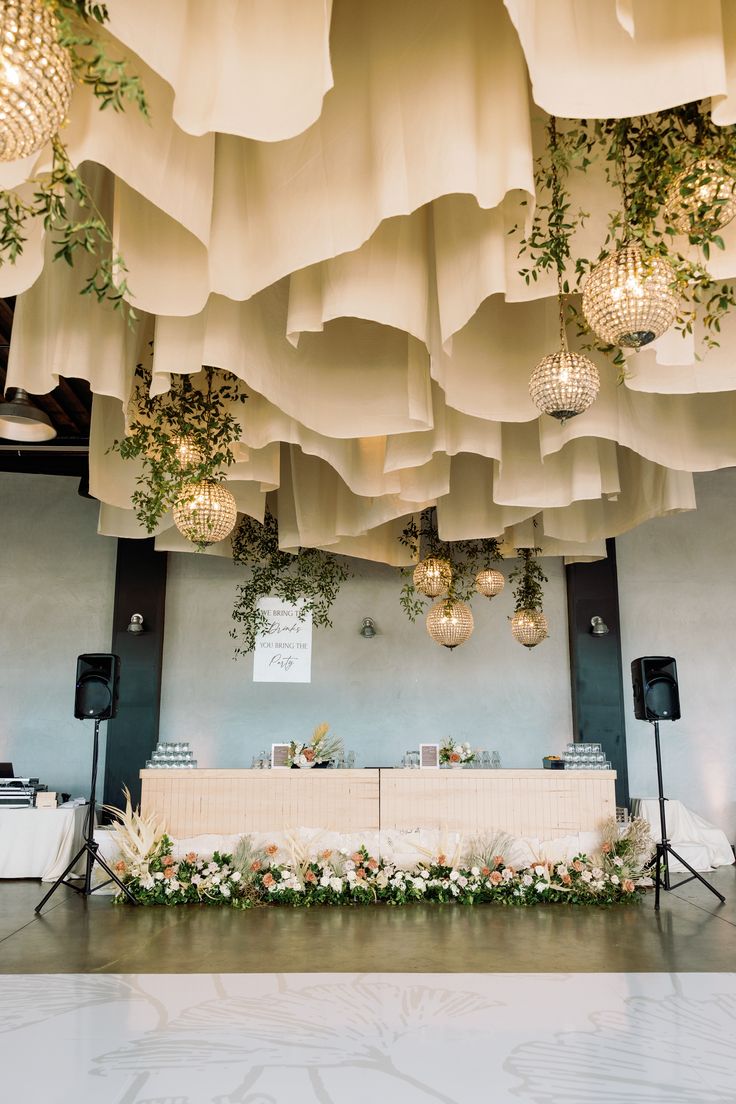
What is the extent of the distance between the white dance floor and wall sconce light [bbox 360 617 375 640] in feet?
16.7

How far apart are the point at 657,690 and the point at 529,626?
1724mm

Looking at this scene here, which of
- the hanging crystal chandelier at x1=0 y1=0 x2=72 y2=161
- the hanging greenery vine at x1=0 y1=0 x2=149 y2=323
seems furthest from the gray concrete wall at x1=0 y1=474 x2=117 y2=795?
the hanging crystal chandelier at x1=0 y1=0 x2=72 y2=161

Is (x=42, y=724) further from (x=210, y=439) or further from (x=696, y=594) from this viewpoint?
(x=696, y=594)

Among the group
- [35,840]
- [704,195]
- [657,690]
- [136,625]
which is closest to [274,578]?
[136,625]

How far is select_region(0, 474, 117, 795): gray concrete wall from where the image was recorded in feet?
28.6

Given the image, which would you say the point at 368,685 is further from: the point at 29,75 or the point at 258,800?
the point at 29,75

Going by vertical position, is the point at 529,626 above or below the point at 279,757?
above

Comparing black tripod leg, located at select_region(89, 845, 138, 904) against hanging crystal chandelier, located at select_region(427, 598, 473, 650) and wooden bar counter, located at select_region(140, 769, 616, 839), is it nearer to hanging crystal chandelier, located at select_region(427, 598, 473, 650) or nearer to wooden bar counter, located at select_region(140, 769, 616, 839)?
wooden bar counter, located at select_region(140, 769, 616, 839)

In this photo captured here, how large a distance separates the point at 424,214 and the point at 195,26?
1268 millimetres

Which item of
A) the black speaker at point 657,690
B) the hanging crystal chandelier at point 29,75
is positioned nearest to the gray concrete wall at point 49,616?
the black speaker at point 657,690

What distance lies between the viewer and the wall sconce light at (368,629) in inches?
354

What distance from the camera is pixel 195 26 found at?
256cm

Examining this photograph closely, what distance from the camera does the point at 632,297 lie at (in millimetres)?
2922

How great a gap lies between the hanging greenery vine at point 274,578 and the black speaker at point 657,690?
321cm
